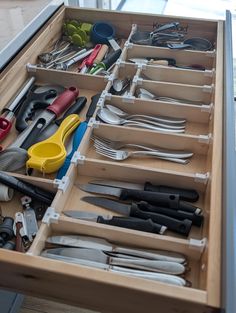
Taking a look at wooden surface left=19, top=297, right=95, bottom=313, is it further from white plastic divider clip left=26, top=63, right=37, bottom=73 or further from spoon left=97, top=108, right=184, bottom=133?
white plastic divider clip left=26, top=63, right=37, bottom=73

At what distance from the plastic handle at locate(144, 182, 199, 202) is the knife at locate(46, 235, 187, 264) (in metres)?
0.15

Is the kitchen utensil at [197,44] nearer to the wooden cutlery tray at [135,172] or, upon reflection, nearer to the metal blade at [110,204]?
the wooden cutlery tray at [135,172]

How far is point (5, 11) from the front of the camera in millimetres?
1292

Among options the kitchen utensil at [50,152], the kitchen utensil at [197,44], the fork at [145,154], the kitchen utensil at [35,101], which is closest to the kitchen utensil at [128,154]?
the fork at [145,154]

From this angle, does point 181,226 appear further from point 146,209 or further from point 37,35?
point 37,35

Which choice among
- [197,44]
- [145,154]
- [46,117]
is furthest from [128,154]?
[197,44]

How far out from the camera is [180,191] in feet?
2.56

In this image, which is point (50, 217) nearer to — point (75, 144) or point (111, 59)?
point (75, 144)

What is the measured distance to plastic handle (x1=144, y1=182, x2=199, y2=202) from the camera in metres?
0.77

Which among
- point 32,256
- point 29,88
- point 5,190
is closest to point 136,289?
point 32,256

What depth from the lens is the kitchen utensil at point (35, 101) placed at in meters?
0.95

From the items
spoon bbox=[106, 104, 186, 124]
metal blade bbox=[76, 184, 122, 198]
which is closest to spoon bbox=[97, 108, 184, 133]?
spoon bbox=[106, 104, 186, 124]

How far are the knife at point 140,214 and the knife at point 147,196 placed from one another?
0.07 ft

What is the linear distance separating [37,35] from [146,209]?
79 cm
